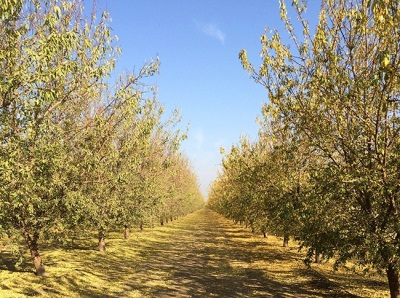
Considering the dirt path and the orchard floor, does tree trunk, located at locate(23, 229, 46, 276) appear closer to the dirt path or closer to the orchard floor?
the orchard floor

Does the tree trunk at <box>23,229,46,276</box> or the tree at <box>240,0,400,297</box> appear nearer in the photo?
the tree at <box>240,0,400,297</box>

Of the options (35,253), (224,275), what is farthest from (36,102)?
(224,275)

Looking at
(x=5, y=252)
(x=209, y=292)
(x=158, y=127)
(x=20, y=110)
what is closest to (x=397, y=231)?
(x=209, y=292)

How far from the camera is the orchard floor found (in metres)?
14.8

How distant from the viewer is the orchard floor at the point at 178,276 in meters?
14.8

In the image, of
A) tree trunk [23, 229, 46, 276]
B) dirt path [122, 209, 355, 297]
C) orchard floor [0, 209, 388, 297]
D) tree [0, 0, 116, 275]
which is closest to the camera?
tree [0, 0, 116, 275]

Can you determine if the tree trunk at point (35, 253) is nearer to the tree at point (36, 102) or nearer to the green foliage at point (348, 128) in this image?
the tree at point (36, 102)

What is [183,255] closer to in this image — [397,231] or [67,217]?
[67,217]

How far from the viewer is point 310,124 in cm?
1164

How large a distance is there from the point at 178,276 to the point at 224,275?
2711mm

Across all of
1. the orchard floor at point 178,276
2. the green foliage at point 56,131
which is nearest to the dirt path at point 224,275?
the orchard floor at point 178,276

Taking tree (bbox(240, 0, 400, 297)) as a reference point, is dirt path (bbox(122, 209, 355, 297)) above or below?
below

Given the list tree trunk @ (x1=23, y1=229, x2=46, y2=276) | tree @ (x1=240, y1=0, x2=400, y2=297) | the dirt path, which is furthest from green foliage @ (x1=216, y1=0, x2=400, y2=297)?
tree trunk @ (x1=23, y1=229, x2=46, y2=276)

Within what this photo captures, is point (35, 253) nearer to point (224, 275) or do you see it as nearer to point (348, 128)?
point (224, 275)
